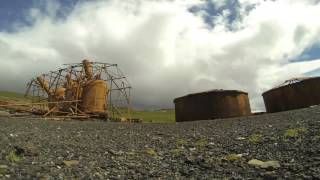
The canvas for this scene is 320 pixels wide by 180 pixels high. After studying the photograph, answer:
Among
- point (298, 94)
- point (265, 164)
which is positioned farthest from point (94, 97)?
point (265, 164)

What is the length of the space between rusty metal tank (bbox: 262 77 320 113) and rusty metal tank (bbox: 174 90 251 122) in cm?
246

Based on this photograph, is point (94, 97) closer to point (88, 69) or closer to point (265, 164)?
point (88, 69)

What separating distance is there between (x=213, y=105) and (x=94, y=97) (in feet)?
34.1

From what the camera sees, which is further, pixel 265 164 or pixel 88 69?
pixel 88 69

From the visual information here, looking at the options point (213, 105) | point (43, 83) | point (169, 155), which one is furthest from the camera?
point (43, 83)

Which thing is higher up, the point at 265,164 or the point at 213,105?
the point at 213,105

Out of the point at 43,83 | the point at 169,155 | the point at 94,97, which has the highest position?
the point at 43,83

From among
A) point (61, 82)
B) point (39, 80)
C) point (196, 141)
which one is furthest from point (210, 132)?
point (39, 80)

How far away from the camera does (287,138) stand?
1179 centimetres

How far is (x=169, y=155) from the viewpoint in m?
11.1

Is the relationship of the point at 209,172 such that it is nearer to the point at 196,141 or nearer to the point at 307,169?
the point at 307,169

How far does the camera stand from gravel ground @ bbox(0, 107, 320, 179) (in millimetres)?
9062

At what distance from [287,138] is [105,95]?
78.5 ft

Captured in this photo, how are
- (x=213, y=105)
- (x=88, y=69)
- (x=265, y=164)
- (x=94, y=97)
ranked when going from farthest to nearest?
(x=88, y=69) → (x=94, y=97) → (x=213, y=105) → (x=265, y=164)
